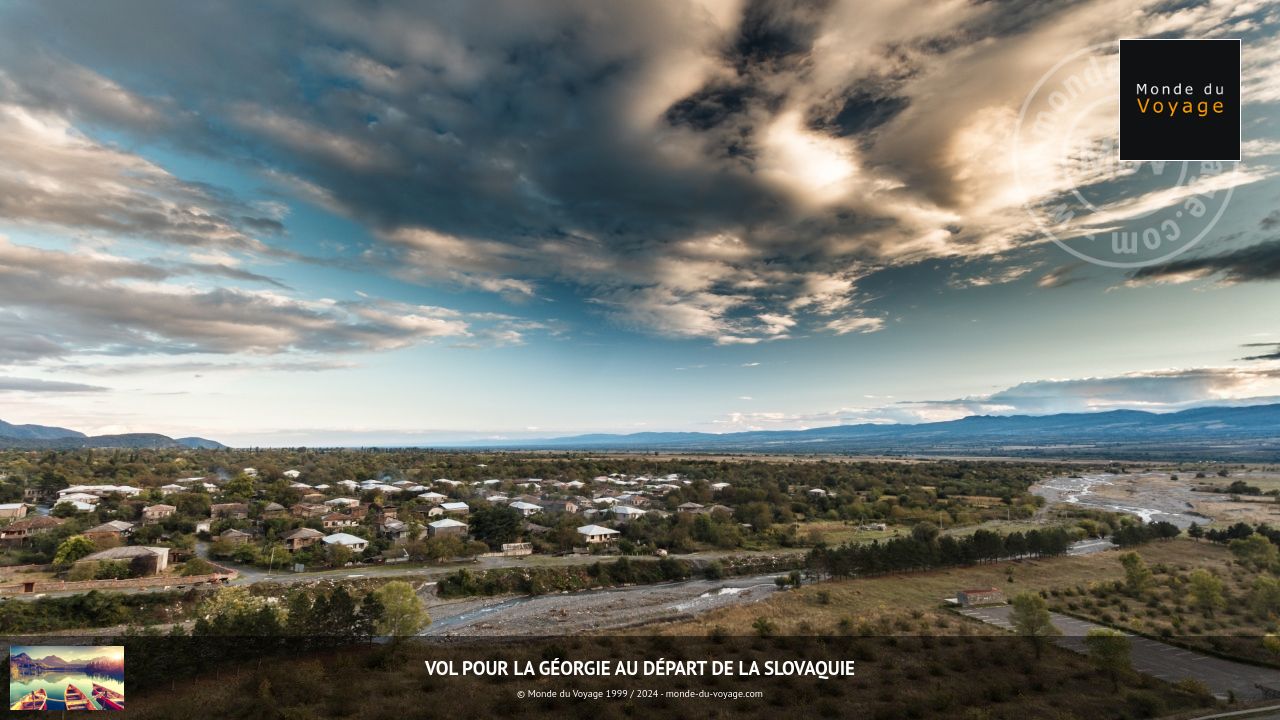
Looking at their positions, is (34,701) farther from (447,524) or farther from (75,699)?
(447,524)

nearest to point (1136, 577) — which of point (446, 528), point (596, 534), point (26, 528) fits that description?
point (596, 534)

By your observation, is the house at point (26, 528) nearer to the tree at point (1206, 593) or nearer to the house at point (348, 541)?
the house at point (348, 541)

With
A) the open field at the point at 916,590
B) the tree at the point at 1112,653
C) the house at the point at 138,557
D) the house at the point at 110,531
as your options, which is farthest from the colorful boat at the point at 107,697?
the house at the point at 110,531

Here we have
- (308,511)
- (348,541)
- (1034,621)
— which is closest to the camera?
(1034,621)

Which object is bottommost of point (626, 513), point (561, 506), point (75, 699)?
point (561, 506)

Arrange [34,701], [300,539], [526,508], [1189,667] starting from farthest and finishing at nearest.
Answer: [526,508] < [300,539] < [1189,667] < [34,701]

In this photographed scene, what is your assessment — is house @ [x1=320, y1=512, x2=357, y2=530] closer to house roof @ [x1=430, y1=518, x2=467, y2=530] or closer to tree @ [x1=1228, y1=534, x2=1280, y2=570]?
house roof @ [x1=430, y1=518, x2=467, y2=530]

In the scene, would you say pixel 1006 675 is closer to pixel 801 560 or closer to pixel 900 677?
pixel 900 677

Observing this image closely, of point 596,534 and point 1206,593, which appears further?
point 596,534
